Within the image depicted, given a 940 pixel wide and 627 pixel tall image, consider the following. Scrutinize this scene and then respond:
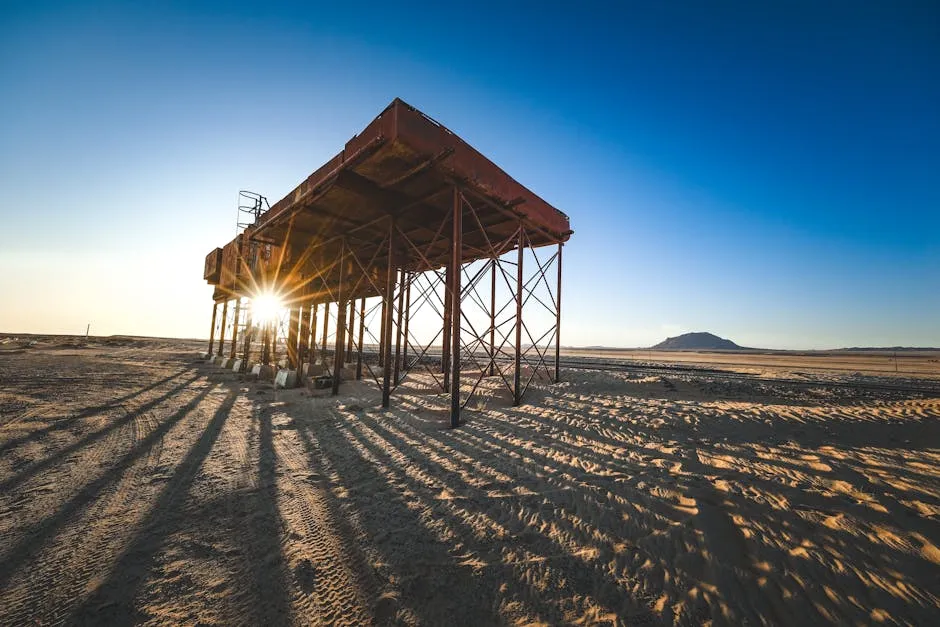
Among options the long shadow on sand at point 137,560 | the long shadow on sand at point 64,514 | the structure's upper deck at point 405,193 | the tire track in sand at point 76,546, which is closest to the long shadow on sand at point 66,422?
the long shadow on sand at point 64,514

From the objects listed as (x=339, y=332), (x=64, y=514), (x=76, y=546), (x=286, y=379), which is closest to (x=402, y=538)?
(x=76, y=546)

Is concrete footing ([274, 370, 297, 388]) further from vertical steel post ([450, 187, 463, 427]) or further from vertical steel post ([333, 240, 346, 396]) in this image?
vertical steel post ([450, 187, 463, 427])

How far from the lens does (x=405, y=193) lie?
354 inches

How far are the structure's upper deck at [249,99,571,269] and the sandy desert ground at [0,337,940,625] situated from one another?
19.5ft

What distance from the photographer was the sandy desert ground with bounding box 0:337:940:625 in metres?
2.30

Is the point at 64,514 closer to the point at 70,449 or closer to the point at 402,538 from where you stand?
the point at 70,449

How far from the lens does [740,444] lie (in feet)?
18.4

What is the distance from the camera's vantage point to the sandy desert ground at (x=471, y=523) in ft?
7.54

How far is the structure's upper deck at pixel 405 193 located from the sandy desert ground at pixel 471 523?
5937 millimetres

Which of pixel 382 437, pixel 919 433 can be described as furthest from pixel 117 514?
pixel 919 433

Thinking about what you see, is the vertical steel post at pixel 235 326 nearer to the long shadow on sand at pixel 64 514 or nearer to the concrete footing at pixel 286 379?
the concrete footing at pixel 286 379

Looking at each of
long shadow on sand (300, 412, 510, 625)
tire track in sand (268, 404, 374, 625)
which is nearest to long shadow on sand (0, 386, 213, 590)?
tire track in sand (268, 404, 374, 625)

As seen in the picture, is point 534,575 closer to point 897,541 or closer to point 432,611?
point 432,611

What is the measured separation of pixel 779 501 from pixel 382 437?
19.6 ft
